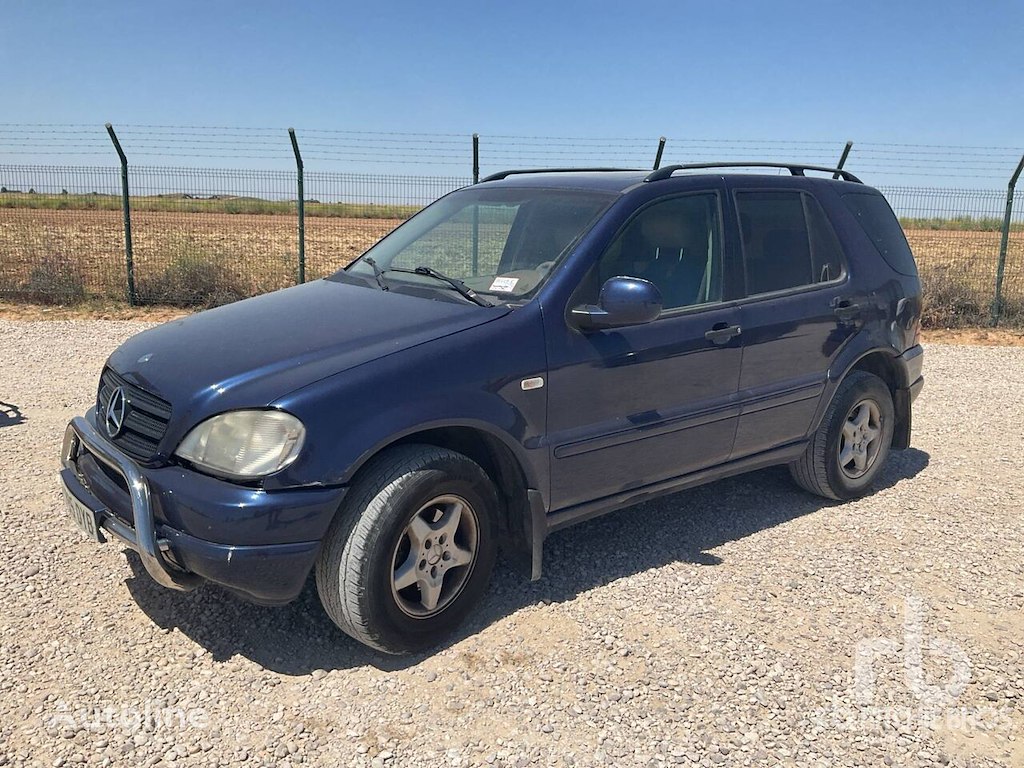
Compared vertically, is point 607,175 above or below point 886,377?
above

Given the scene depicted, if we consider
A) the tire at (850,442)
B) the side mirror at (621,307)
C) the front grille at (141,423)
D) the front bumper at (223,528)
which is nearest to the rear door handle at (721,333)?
the side mirror at (621,307)

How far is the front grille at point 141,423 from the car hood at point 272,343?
0.04m

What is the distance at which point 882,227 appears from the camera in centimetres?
528

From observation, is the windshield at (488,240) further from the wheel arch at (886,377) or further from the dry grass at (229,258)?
the dry grass at (229,258)

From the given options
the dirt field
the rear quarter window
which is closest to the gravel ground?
the rear quarter window

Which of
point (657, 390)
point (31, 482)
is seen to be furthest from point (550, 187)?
point (31, 482)

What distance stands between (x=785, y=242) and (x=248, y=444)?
3136mm

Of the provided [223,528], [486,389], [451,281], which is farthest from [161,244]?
[223,528]

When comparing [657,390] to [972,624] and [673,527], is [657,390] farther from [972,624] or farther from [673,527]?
[972,624]

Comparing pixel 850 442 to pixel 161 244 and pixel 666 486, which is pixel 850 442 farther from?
pixel 161 244

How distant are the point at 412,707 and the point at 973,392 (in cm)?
722

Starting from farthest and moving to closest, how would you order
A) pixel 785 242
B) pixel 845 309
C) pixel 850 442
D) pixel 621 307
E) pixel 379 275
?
pixel 850 442, pixel 845 309, pixel 785 242, pixel 379 275, pixel 621 307

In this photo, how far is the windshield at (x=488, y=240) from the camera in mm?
3896

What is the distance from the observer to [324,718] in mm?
2975
